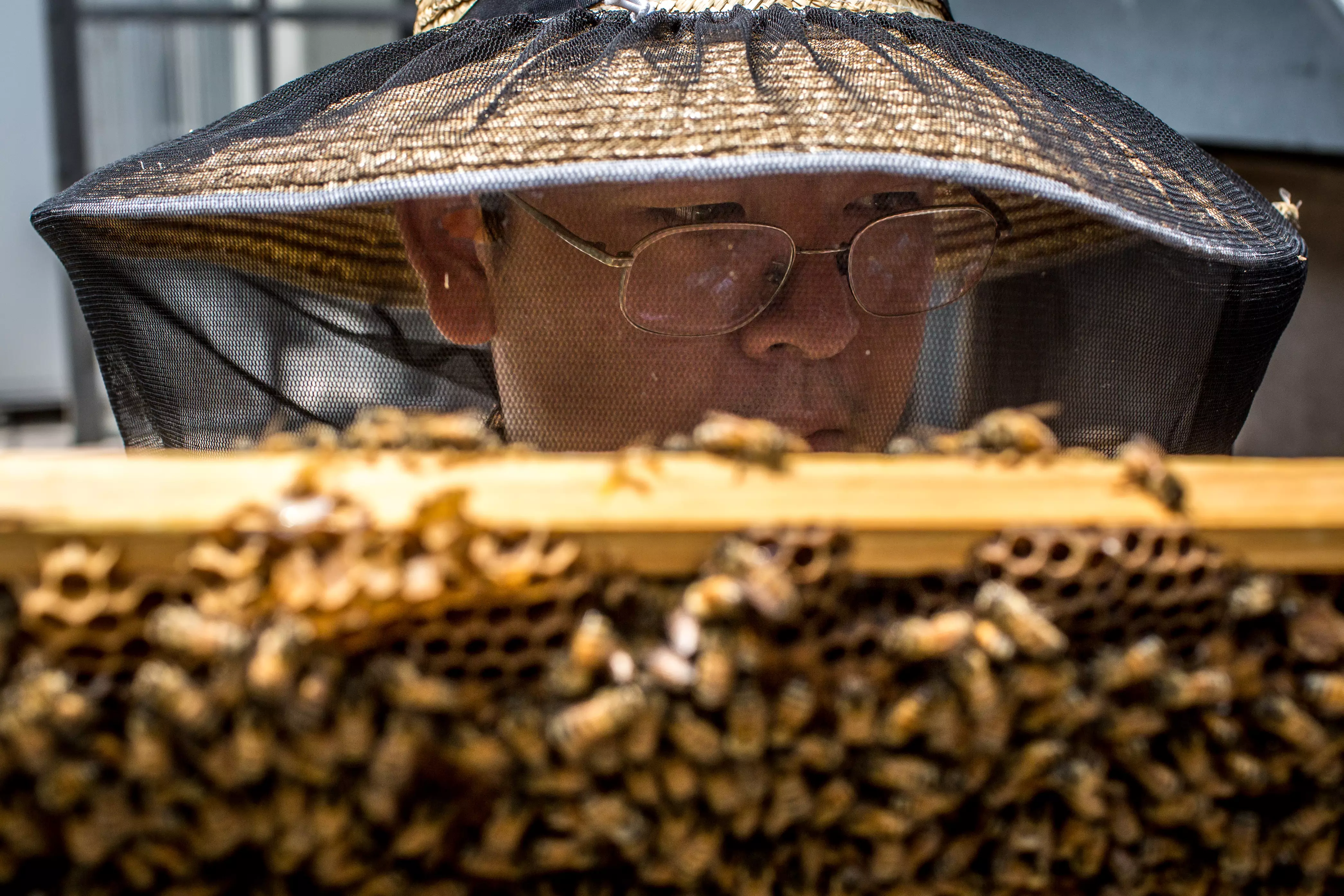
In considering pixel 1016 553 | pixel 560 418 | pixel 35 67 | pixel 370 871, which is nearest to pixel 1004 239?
pixel 560 418

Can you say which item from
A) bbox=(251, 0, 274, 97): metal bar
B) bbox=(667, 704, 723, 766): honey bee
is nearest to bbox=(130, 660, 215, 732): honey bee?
bbox=(667, 704, 723, 766): honey bee

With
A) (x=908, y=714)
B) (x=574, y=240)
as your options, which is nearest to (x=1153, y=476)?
(x=908, y=714)

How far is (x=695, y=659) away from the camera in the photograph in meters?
0.44

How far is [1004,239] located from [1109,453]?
1.02 feet

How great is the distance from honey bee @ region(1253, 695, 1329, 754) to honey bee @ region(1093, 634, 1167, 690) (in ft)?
0.23

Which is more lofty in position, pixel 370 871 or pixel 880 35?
pixel 880 35

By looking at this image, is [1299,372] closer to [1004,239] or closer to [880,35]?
[1004,239]

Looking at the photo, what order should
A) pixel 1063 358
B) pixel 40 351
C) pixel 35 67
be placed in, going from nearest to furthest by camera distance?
pixel 1063 358, pixel 35 67, pixel 40 351

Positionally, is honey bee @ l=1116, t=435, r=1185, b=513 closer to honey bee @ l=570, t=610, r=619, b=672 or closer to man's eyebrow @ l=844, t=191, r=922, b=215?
honey bee @ l=570, t=610, r=619, b=672

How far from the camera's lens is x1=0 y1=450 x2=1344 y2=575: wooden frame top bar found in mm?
423

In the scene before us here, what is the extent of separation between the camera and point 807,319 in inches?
37.8

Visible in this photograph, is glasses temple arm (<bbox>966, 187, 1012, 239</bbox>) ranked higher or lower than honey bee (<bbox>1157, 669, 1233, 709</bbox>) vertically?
higher

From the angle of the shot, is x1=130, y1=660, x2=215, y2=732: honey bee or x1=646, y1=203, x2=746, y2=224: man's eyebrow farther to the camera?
x1=646, y1=203, x2=746, y2=224: man's eyebrow

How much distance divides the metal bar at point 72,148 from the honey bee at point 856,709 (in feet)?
15.0
